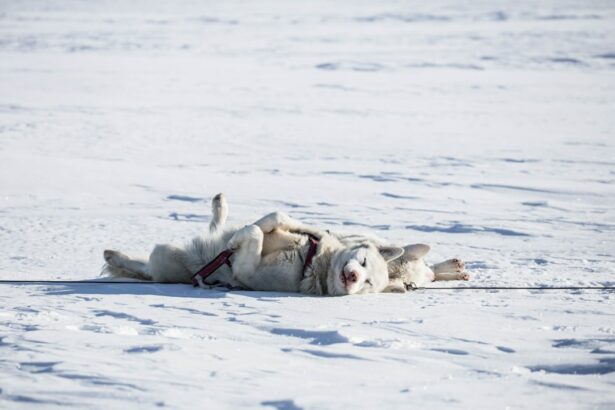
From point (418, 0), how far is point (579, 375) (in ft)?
127

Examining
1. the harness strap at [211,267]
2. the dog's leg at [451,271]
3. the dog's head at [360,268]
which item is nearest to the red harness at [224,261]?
the harness strap at [211,267]

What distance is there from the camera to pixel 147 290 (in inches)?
186

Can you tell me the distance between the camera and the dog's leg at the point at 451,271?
523 cm

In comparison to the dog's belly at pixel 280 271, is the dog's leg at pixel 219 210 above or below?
above

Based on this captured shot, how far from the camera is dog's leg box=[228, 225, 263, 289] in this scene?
464cm

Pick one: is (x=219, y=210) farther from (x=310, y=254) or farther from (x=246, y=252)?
(x=310, y=254)

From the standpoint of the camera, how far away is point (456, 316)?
4.02m

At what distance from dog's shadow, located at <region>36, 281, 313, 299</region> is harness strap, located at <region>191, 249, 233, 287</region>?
53 mm

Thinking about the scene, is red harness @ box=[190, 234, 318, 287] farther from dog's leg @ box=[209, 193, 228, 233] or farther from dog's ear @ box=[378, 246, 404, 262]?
dog's leg @ box=[209, 193, 228, 233]

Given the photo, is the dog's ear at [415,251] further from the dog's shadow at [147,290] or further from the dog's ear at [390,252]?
the dog's shadow at [147,290]

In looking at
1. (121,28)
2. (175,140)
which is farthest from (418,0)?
(175,140)

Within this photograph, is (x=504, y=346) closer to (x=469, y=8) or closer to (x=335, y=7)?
(x=469, y=8)

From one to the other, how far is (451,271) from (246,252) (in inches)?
52.3

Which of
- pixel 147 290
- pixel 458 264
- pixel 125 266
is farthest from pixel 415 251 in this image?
pixel 125 266
